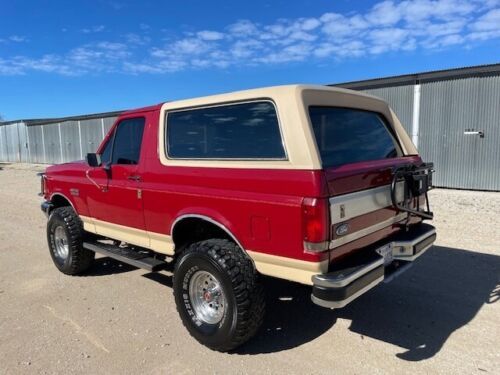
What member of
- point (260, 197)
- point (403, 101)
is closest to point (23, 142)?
point (403, 101)

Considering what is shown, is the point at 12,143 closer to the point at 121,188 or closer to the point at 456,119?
the point at 456,119

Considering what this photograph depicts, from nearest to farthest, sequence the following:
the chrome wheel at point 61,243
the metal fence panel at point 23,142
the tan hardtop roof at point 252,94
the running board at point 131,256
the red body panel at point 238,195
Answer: the red body panel at point 238,195 < the tan hardtop roof at point 252,94 < the running board at point 131,256 < the chrome wheel at point 61,243 < the metal fence panel at point 23,142

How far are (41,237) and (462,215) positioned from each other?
8381 mm

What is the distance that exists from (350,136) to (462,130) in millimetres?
10996

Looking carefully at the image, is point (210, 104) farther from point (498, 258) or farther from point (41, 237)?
point (41, 237)

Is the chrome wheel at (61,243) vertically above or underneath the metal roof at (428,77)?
underneath

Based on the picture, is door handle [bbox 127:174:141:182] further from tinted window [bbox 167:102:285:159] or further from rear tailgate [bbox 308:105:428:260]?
rear tailgate [bbox 308:105:428:260]

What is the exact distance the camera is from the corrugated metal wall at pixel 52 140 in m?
28.2

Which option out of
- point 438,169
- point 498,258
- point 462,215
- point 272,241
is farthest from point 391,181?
point 438,169

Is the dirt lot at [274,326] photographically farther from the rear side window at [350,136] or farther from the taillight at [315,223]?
the rear side window at [350,136]

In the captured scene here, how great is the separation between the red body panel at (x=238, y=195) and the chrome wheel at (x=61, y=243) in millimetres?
1072

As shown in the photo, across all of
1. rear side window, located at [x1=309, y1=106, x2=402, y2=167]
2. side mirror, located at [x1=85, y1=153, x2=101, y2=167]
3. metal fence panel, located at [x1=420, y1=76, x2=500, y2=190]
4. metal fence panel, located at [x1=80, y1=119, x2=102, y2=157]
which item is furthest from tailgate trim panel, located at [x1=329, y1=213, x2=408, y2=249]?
metal fence panel, located at [x1=80, y1=119, x2=102, y2=157]

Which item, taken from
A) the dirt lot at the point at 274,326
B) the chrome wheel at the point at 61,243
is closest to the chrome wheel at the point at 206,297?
the dirt lot at the point at 274,326

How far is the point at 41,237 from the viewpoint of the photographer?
770cm
